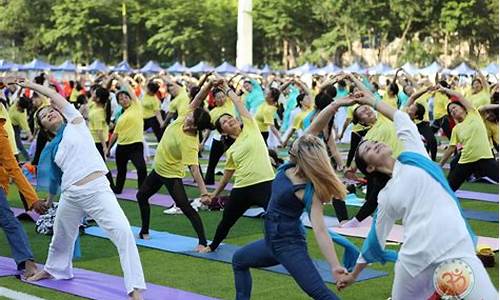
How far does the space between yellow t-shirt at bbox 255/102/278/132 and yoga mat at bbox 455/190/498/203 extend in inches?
167

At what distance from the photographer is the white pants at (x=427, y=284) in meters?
4.73

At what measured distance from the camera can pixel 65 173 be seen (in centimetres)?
727

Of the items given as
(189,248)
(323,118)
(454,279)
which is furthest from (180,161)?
(454,279)

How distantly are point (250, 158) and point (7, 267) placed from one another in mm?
2660

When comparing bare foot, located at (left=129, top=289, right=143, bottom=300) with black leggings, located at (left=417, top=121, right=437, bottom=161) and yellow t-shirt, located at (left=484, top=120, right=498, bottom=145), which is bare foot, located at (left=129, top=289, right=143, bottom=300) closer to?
yellow t-shirt, located at (left=484, top=120, right=498, bottom=145)

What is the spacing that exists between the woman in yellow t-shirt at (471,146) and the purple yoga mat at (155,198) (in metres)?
4.32

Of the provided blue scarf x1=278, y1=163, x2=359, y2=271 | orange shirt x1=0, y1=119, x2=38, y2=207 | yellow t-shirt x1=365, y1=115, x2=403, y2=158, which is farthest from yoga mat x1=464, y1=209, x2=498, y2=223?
orange shirt x1=0, y1=119, x2=38, y2=207

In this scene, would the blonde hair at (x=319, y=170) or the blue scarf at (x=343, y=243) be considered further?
the blue scarf at (x=343, y=243)

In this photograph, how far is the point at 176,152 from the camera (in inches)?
373

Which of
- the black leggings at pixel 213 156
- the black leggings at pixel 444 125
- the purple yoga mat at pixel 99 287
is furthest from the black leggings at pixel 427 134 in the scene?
the purple yoga mat at pixel 99 287

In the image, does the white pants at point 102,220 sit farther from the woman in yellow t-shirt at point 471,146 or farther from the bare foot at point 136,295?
the woman in yellow t-shirt at point 471,146

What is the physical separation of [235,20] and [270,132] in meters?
46.7

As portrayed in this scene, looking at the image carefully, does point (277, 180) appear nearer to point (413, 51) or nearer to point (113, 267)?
point (113, 267)

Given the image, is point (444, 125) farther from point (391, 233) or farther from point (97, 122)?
point (391, 233)
